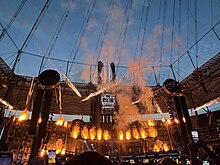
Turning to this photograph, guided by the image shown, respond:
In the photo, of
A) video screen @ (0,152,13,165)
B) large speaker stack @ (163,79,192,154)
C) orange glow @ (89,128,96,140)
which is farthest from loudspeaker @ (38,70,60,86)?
orange glow @ (89,128,96,140)

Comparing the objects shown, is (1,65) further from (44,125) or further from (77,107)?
(77,107)

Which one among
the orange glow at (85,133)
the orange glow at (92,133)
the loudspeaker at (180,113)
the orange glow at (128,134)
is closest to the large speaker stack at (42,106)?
the loudspeaker at (180,113)

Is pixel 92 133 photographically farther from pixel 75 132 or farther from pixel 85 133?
pixel 75 132

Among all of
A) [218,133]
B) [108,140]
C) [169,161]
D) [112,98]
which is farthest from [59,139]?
[169,161]

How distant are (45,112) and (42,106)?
4.18ft

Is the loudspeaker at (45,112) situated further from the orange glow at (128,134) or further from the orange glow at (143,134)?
the orange glow at (143,134)

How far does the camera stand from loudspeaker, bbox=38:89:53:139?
10.1 meters

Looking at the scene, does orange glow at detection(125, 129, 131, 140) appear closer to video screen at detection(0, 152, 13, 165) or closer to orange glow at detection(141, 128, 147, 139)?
orange glow at detection(141, 128, 147, 139)

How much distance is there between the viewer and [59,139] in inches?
858

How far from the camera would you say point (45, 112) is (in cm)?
1073

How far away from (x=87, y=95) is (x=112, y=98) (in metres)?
3.95

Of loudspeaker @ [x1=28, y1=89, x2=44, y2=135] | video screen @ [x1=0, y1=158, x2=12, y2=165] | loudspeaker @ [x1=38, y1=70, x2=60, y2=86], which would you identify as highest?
loudspeaker @ [x1=38, y1=70, x2=60, y2=86]

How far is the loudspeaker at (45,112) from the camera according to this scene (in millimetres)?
10141

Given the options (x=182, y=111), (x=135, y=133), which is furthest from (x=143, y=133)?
(x=182, y=111)
